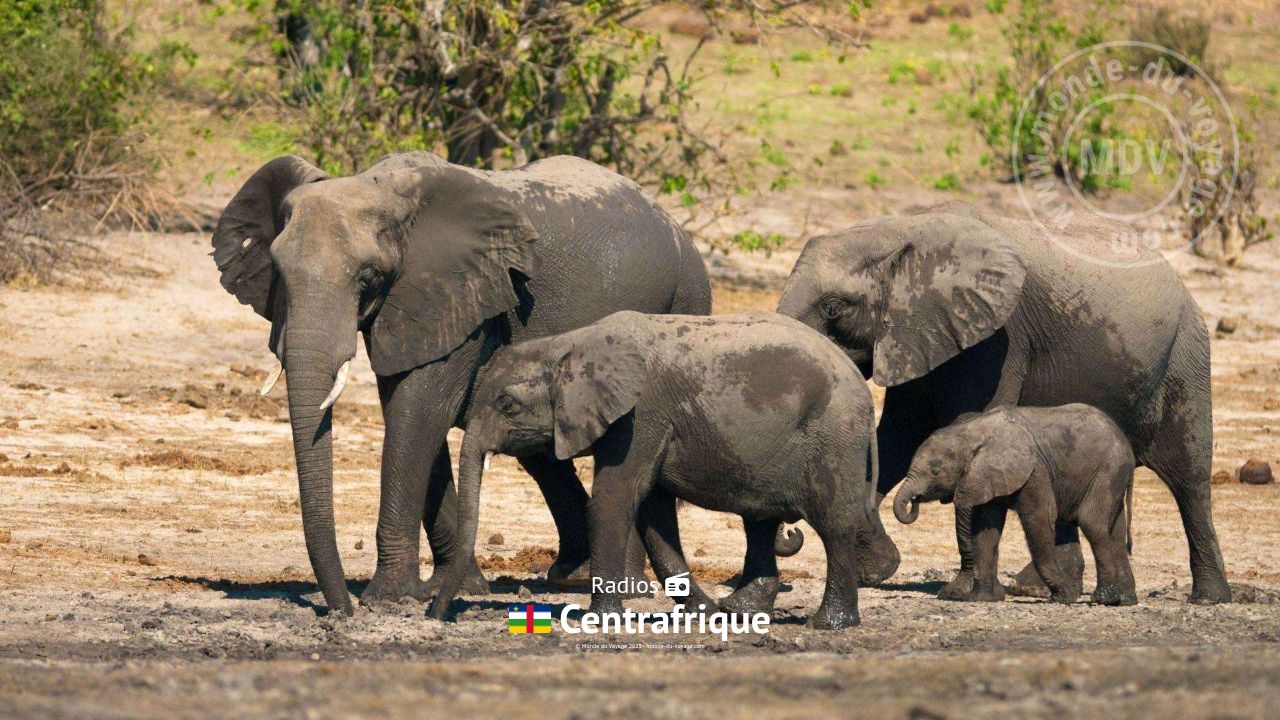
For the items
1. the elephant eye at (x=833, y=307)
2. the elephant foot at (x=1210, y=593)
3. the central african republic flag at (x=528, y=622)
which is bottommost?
the elephant foot at (x=1210, y=593)

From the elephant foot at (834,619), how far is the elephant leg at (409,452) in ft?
5.66

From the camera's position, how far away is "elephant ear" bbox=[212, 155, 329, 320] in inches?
410

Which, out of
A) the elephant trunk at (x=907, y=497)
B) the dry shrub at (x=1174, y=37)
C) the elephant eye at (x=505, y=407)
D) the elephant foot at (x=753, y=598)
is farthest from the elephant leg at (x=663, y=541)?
the dry shrub at (x=1174, y=37)

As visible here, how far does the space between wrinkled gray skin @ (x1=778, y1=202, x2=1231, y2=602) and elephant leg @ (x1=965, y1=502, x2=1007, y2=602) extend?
8 cm

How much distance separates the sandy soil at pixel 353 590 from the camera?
715 centimetres

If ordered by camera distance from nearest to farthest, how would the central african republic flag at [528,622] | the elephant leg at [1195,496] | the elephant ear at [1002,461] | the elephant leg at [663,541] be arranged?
the central african republic flag at [528,622], the elephant leg at [663,541], the elephant ear at [1002,461], the elephant leg at [1195,496]

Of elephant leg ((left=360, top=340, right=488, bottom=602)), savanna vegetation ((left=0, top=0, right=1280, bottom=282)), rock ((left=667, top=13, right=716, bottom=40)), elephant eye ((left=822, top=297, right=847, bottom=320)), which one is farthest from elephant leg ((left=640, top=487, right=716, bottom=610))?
rock ((left=667, top=13, right=716, bottom=40))

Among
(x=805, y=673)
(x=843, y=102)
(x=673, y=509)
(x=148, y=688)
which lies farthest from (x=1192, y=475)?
(x=843, y=102)

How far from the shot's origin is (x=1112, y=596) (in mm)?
10812

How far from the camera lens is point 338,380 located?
30.4 ft

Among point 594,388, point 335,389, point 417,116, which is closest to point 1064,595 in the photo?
point 594,388

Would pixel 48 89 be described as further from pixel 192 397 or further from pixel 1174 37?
pixel 1174 37

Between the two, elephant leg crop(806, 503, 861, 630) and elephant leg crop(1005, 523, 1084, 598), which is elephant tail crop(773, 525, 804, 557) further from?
elephant leg crop(806, 503, 861, 630)

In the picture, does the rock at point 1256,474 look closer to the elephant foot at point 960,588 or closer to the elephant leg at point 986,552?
the elephant leg at point 986,552
